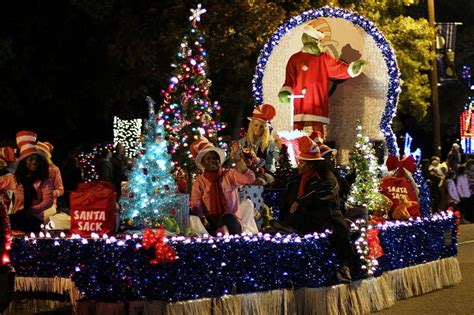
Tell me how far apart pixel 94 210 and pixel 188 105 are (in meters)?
A: 6.43

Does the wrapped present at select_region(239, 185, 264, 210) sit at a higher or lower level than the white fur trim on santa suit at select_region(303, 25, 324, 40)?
lower

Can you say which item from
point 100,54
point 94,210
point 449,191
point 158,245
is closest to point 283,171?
point 94,210

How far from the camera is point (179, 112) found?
1688 centimetres

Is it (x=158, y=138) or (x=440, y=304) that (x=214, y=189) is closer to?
(x=158, y=138)

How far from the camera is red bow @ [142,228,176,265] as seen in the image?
926cm

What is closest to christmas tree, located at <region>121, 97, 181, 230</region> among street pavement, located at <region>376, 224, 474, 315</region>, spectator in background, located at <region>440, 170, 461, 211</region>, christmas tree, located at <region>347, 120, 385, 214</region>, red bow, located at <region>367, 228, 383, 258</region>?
red bow, located at <region>367, 228, 383, 258</region>

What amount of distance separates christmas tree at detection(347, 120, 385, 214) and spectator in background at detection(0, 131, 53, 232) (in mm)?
3777

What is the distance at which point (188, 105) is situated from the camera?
16.8 metres

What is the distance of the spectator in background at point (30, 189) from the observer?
1190 centimetres

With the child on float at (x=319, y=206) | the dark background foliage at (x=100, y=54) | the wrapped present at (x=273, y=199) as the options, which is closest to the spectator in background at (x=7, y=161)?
the wrapped present at (x=273, y=199)

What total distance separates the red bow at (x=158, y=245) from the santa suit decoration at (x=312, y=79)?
28.3 feet

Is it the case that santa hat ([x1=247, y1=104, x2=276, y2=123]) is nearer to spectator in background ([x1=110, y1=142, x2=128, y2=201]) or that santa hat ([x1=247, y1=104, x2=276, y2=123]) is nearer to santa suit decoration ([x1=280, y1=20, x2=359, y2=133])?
santa suit decoration ([x1=280, y1=20, x2=359, y2=133])

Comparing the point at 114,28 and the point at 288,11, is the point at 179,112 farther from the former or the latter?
the point at 288,11

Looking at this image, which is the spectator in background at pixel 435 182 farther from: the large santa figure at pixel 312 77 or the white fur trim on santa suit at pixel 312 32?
the white fur trim on santa suit at pixel 312 32
